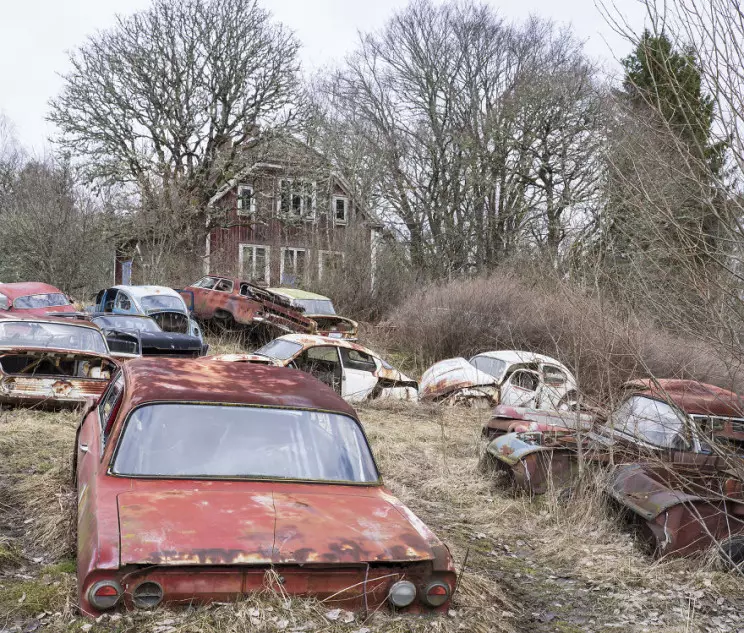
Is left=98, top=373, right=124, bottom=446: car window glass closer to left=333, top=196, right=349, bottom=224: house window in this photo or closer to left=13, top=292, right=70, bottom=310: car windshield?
left=13, top=292, right=70, bottom=310: car windshield

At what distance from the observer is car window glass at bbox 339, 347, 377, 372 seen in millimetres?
13305

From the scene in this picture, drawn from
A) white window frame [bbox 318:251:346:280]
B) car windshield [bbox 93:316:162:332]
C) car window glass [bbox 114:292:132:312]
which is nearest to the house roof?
white window frame [bbox 318:251:346:280]

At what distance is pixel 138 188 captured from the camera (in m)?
26.9

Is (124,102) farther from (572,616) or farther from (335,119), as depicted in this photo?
(572,616)

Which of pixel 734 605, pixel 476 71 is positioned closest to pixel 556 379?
pixel 734 605

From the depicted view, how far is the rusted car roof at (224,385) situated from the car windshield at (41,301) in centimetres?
1343

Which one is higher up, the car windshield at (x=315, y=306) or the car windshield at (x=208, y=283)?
the car windshield at (x=208, y=283)

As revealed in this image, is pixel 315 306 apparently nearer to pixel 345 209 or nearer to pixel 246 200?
pixel 345 209

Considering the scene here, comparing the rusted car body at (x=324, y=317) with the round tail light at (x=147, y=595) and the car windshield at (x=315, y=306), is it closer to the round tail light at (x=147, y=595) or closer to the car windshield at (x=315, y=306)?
the car windshield at (x=315, y=306)

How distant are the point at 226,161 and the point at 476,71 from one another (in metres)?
11.8

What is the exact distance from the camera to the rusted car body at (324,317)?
64.8 ft

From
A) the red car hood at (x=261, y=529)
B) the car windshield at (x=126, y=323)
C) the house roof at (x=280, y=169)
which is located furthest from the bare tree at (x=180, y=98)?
the red car hood at (x=261, y=529)

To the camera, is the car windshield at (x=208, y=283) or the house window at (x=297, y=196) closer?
the car windshield at (x=208, y=283)

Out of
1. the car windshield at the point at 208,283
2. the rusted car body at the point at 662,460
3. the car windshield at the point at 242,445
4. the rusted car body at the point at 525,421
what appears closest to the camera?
the car windshield at the point at 242,445
